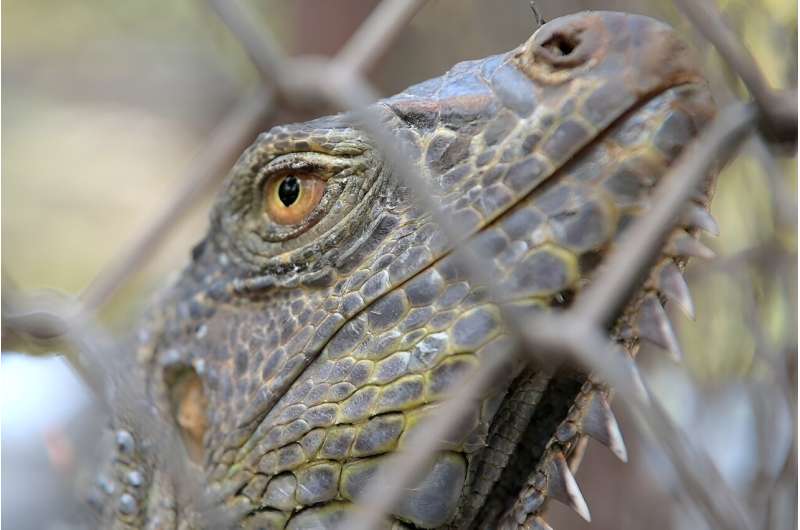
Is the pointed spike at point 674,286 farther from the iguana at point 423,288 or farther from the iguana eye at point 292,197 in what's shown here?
the iguana eye at point 292,197

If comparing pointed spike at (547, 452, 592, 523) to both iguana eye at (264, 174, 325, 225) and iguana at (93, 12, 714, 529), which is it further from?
iguana eye at (264, 174, 325, 225)

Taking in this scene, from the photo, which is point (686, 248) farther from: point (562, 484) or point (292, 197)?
point (292, 197)

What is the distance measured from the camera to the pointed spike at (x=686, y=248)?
171cm

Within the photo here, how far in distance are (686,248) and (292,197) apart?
3.27 feet

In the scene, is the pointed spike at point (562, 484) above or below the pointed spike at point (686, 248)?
below

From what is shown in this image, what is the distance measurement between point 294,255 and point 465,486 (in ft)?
2.30

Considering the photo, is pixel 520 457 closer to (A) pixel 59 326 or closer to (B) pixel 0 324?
(A) pixel 59 326

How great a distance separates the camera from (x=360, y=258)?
2.11m

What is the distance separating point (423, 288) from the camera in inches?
76.5

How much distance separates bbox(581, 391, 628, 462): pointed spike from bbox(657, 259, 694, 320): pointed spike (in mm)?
274

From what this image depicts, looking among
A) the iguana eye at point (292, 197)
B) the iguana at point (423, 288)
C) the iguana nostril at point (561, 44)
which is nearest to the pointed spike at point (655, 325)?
the iguana at point (423, 288)

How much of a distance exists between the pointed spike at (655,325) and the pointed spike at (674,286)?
0.11 feet

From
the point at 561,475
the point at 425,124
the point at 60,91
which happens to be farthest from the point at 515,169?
the point at 60,91

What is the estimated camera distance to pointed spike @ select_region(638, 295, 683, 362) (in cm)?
175
